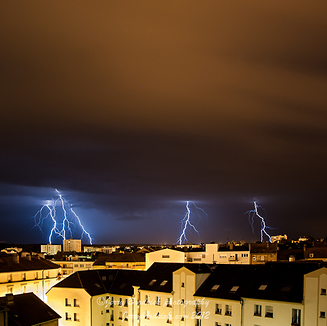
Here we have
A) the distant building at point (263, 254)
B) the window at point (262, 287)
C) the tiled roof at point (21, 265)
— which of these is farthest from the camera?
the distant building at point (263, 254)

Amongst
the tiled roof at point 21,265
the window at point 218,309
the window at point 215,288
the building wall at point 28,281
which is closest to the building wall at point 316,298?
the window at point 218,309

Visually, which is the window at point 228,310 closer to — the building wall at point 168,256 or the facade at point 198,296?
the facade at point 198,296

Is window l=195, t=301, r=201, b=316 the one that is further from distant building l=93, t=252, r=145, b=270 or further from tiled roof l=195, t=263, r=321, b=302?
distant building l=93, t=252, r=145, b=270

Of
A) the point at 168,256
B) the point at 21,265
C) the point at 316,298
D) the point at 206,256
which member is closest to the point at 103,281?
the point at 21,265

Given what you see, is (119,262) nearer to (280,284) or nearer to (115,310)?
(115,310)

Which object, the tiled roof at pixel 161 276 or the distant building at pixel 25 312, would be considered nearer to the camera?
the distant building at pixel 25 312

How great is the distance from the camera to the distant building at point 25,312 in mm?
28239

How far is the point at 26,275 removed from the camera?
47250 millimetres

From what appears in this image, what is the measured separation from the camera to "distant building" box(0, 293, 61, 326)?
28239mm

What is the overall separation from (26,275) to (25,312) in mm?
17907

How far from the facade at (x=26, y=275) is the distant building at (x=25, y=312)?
41.0 ft

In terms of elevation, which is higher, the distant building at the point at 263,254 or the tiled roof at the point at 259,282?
the tiled roof at the point at 259,282

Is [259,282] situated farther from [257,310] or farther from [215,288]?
[215,288]

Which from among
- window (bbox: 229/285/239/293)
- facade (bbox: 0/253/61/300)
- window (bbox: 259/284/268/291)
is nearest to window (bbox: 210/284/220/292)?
window (bbox: 229/285/239/293)
